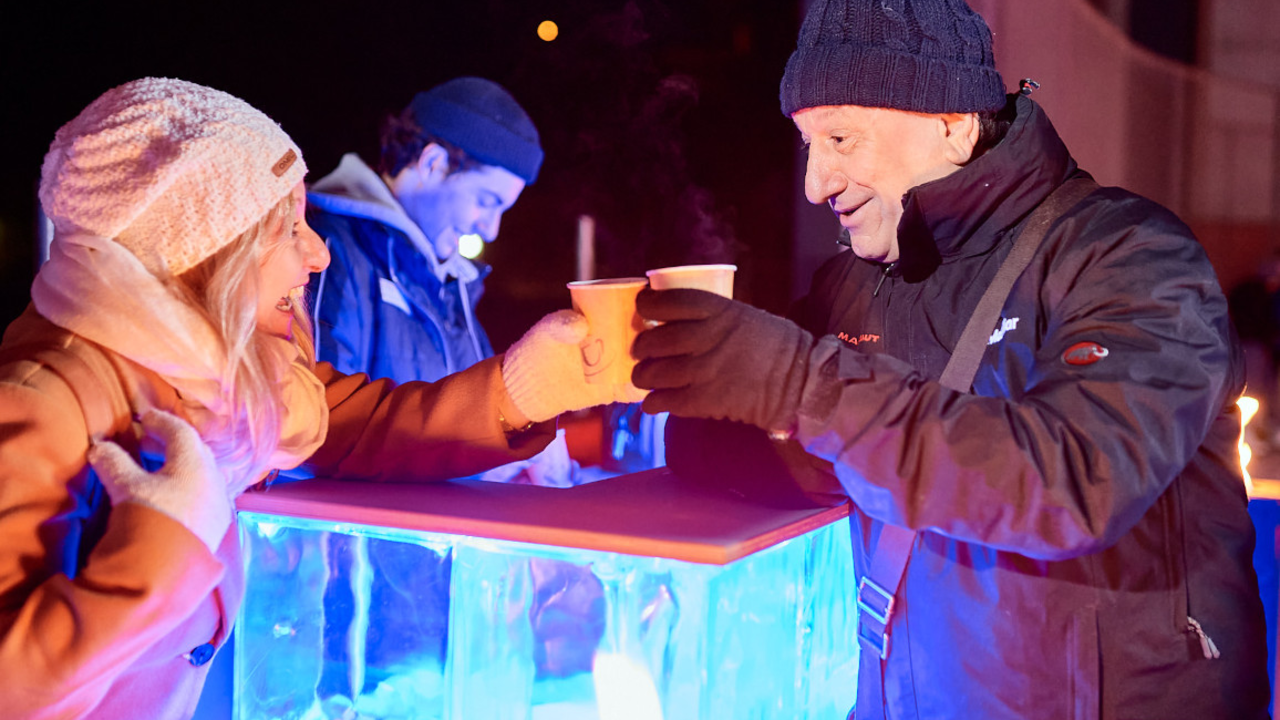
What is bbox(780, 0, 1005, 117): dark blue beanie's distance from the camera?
153cm

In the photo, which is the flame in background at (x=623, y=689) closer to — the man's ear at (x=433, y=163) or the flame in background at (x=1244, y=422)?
the flame in background at (x=1244, y=422)

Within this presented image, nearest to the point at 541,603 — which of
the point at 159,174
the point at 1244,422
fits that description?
the point at 159,174

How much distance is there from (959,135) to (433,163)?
2061mm

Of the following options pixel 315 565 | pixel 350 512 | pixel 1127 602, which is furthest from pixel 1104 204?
pixel 315 565

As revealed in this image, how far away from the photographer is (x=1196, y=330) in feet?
3.94

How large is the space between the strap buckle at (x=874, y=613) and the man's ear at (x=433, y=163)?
7.26ft

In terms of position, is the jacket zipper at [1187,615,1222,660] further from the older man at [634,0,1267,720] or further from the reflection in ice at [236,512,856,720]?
the reflection in ice at [236,512,856,720]

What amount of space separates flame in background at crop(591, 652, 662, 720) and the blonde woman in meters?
0.48

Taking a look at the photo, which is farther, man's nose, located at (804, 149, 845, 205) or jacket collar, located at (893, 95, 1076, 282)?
man's nose, located at (804, 149, 845, 205)

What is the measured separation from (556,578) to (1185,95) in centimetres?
611

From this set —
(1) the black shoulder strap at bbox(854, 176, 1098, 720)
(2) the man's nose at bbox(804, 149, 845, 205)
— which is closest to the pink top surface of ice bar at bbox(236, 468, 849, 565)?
(1) the black shoulder strap at bbox(854, 176, 1098, 720)

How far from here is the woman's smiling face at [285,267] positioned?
4.76 ft

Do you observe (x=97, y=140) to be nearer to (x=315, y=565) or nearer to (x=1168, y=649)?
(x=315, y=565)

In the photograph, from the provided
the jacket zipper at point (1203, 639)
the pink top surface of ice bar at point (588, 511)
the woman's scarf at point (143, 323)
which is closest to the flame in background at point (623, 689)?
the pink top surface of ice bar at point (588, 511)
